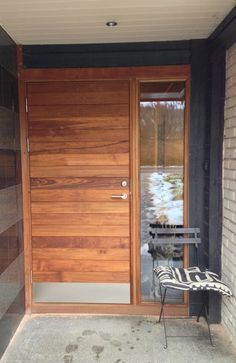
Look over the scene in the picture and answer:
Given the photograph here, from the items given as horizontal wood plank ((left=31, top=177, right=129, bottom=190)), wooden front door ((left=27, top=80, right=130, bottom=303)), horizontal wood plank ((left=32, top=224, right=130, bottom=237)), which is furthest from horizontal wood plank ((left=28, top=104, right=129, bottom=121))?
horizontal wood plank ((left=32, top=224, right=130, bottom=237))

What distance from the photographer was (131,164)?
288cm

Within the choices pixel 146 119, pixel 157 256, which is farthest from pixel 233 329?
pixel 146 119

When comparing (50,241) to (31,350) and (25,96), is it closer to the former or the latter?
(31,350)

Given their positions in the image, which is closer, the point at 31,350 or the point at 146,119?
the point at 31,350

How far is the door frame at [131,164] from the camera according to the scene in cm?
281

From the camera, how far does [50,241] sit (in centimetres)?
297

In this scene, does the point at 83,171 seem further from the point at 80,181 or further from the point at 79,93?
the point at 79,93

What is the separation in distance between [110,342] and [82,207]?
1.07m

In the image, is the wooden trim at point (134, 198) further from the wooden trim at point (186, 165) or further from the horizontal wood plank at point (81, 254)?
the wooden trim at point (186, 165)

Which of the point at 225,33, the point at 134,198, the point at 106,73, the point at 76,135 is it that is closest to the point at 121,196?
the point at 134,198

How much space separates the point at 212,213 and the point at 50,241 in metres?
1.38

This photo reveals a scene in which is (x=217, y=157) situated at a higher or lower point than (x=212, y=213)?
higher

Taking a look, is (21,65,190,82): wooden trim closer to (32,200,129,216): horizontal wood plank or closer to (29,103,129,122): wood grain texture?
(29,103,129,122): wood grain texture

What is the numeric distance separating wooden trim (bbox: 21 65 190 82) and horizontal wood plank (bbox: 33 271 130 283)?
1.65 meters
